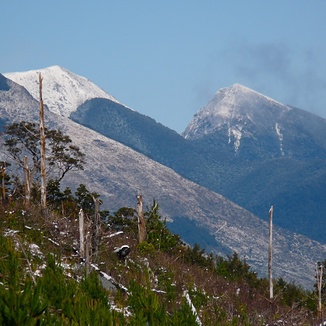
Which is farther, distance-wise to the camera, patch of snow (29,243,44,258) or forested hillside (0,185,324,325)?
patch of snow (29,243,44,258)

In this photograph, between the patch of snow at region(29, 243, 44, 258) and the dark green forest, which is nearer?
the dark green forest

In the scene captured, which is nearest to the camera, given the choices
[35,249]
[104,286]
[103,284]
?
[104,286]

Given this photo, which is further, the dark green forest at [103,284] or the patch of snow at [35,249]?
the patch of snow at [35,249]

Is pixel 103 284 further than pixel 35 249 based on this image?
No

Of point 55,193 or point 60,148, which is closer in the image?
point 55,193

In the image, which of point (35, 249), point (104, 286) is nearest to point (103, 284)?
point (104, 286)

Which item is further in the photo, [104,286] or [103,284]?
[103,284]

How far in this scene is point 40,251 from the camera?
15.7m

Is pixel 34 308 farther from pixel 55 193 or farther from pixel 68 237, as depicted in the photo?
pixel 55 193

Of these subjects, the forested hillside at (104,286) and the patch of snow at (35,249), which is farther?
the patch of snow at (35,249)

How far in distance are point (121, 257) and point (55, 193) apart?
32694 mm

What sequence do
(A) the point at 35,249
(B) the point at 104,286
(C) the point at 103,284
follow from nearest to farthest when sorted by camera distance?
1. (B) the point at 104,286
2. (C) the point at 103,284
3. (A) the point at 35,249

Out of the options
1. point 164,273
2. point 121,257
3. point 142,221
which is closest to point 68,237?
point 121,257

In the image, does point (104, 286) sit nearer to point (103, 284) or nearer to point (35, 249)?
point (103, 284)
